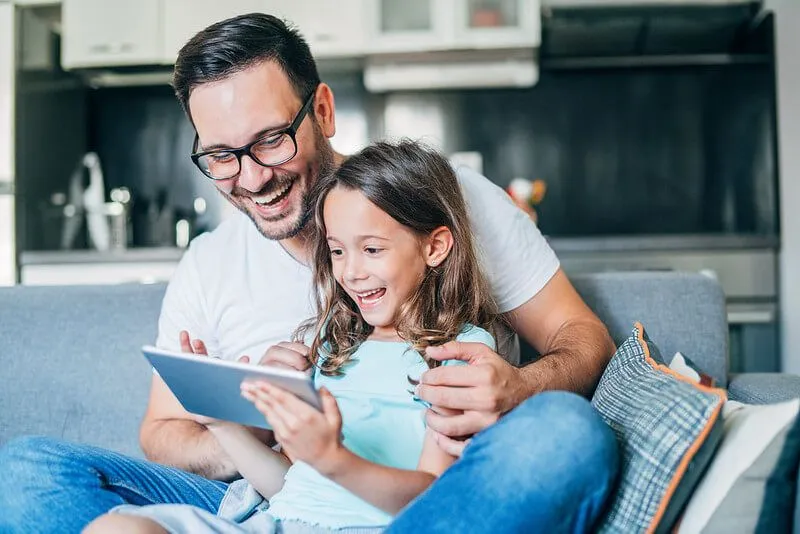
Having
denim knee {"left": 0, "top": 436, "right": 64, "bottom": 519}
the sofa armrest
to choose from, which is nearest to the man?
denim knee {"left": 0, "top": 436, "right": 64, "bottom": 519}

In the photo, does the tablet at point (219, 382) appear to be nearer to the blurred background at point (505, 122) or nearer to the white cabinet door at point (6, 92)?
the blurred background at point (505, 122)

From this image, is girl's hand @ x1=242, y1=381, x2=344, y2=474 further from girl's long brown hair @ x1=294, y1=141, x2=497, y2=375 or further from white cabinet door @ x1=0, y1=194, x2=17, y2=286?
white cabinet door @ x1=0, y1=194, x2=17, y2=286

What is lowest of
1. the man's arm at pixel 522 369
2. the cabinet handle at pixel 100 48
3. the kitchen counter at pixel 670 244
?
the man's arm at pixel 522 369

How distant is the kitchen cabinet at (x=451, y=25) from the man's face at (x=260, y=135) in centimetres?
218

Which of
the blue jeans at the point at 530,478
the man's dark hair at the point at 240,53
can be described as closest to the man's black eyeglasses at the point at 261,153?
the man's dark hair at the point at 240,53

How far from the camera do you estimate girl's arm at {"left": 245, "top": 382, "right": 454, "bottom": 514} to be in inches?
40.3

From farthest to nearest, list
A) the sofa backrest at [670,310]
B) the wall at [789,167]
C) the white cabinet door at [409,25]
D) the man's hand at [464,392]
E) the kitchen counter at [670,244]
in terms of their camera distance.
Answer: the white cabinet door at [409,25] → the kitchen counter at [670,244] → the wall at [789,167] → the sofa backrest at [670,310] → the man's hand at [464,392]

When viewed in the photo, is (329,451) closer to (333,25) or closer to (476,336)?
(476,336)

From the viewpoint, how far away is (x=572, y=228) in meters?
4.06

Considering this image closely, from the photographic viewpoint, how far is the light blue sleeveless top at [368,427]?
1.21 metres

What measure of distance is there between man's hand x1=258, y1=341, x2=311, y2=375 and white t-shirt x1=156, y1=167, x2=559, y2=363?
297mm

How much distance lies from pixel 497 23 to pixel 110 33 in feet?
5.80

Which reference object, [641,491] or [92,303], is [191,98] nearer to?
[92,303]

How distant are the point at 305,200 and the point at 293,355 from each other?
443mm
